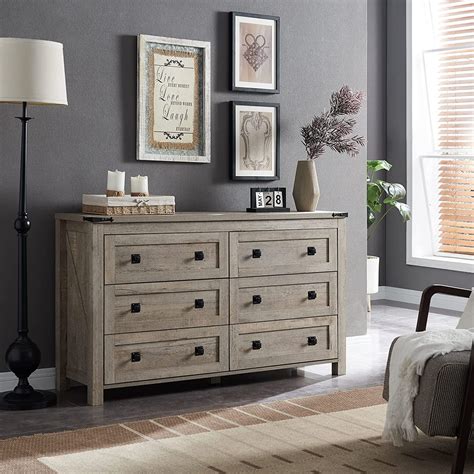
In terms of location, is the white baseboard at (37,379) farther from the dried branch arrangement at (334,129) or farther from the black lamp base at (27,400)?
the dried branch arrangement at (334,129)

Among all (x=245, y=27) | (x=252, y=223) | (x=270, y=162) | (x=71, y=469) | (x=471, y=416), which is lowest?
(x=71, y=469)

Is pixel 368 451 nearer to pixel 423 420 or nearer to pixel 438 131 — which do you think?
pixel 423 420

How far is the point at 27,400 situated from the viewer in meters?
4.34

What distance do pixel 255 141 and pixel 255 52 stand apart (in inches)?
19.4

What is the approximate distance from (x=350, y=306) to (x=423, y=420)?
249cm

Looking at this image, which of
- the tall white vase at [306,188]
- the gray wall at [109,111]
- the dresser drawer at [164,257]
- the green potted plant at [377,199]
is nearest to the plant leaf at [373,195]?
the green potted plant at [377,199]

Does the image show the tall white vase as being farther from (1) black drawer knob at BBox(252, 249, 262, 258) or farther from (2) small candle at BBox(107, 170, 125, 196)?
(2) small candle at BBox(107, 170, 125, 196)

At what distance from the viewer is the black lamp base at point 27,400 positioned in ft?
14.1

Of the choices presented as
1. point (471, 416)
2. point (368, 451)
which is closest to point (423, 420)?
point (471, 416)

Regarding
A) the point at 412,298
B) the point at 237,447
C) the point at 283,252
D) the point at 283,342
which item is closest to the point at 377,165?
the point at 412,298

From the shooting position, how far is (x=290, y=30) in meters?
5.41

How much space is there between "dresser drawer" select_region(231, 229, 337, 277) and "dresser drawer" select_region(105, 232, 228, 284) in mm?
98

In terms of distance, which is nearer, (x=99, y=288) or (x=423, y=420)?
(x=423, y=420)

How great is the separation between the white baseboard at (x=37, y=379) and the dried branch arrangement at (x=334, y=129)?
6.03ft
